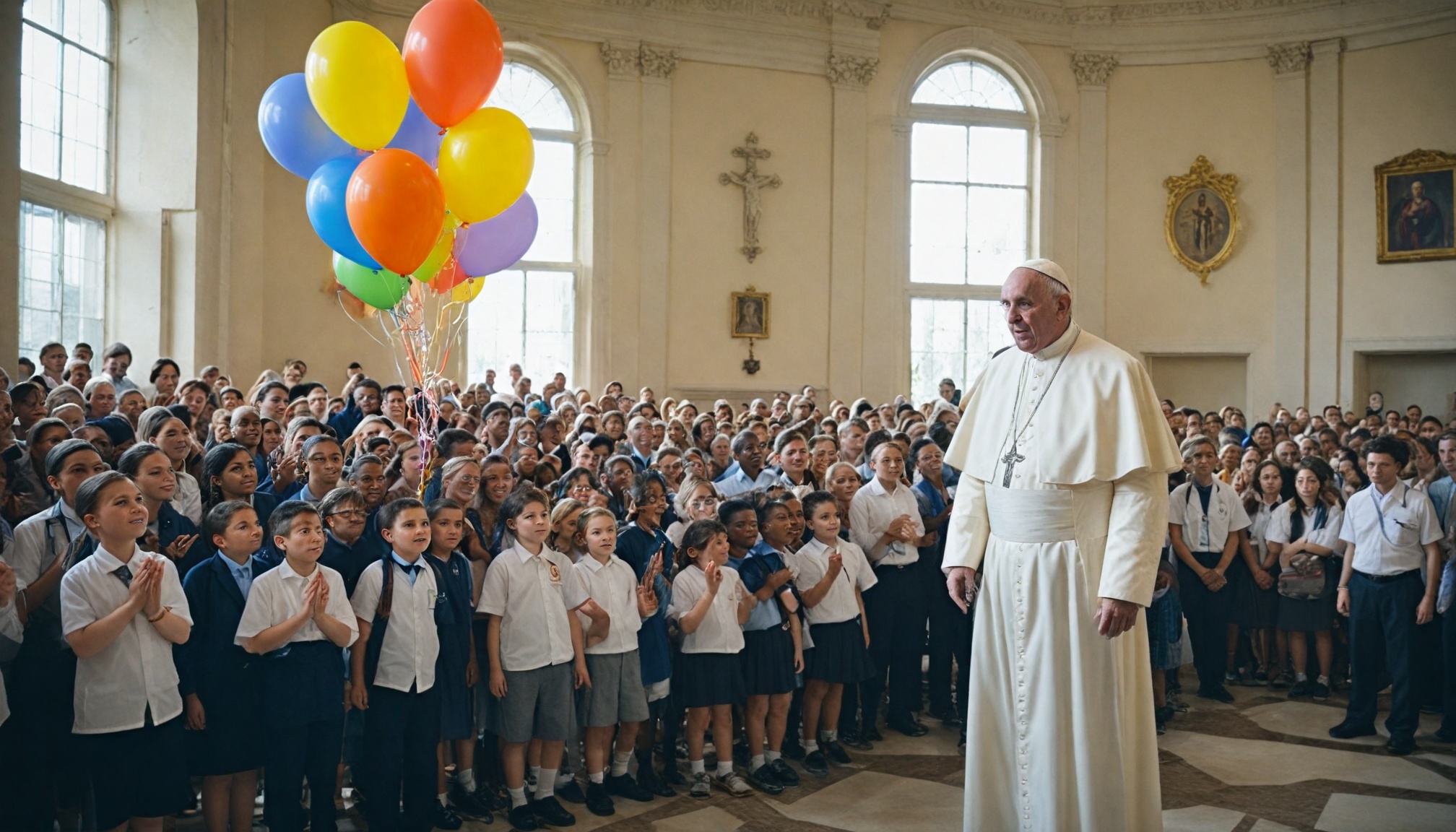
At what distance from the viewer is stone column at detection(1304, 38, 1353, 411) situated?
19.2m

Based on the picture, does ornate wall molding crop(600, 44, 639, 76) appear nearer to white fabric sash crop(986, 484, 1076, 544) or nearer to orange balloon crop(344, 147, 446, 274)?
orange balloon crop(344, 147, 446, 274)

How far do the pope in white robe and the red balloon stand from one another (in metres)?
4.15

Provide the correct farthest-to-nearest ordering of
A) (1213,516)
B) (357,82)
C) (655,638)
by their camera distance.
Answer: (1213,516), (357,82), (655,638)

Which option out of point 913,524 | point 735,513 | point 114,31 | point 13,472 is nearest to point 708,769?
point 735,513

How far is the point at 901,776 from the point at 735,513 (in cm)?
168

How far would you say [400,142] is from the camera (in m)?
7.21

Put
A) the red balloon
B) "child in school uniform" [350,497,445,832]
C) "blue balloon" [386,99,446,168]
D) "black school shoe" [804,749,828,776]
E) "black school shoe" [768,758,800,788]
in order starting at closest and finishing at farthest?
"child in school uniform" [350,497,445,832] → "black school shoe" [768,758,800,788] → "black school shoe" [804,749,828,776] → the red balloon → "blue balloon" [386,99,446,168]

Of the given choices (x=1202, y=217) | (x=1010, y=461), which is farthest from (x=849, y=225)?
(x=1010, y=461)

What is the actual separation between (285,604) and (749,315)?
14231 mm

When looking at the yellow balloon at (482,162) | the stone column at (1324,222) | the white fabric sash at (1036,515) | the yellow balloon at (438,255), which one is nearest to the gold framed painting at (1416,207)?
the stone column at (1324,222)

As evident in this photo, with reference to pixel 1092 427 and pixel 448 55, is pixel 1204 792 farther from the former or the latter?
pixel 448 55

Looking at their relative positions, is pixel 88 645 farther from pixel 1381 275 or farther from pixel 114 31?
pixel 1381 275

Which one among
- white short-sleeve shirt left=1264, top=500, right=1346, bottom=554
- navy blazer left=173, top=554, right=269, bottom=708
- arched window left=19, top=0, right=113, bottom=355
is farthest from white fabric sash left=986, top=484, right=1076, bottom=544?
arched window left=19, top=0, right=113, bottom=355

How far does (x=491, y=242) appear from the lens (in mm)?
8039
